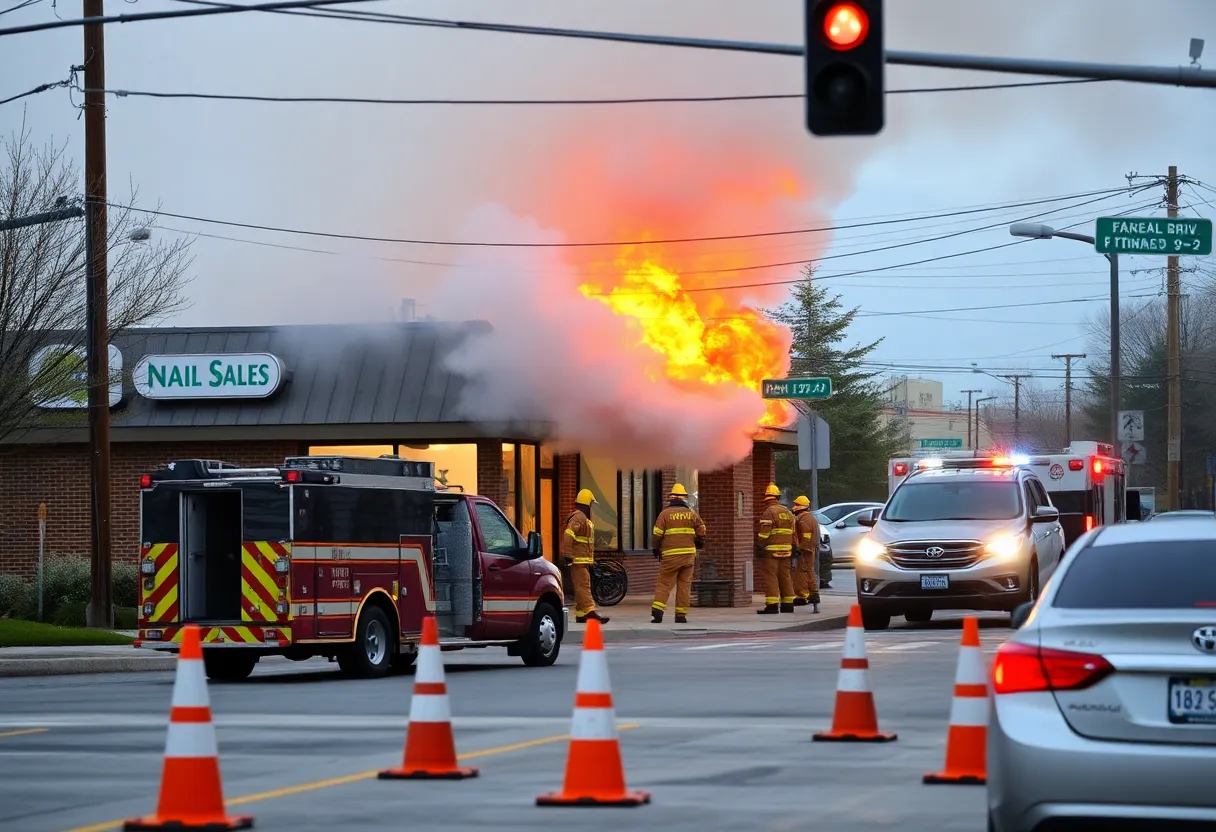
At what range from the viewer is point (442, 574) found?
2020cm

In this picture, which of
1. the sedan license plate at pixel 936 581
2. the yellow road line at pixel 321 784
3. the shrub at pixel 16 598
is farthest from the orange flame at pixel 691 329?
the yellow road line at pixel 321 784

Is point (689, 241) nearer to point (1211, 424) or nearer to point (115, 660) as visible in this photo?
point (115, 660)

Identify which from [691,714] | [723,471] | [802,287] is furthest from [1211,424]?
[691,714]

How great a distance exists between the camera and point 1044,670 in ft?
22.2

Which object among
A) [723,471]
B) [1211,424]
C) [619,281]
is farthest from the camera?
[1211,424]

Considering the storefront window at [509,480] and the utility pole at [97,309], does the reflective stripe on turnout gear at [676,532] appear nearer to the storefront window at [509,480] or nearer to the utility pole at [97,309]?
the storefront window at [509,480]

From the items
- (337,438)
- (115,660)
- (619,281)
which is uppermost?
(619,281)

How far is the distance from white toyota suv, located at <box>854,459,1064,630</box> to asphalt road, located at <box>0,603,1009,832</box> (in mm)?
3984

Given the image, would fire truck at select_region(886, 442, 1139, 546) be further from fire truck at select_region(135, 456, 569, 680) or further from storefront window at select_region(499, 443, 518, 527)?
fire truck at select_region(135, 456, 569, 680)

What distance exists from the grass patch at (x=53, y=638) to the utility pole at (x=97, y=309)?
1546mm

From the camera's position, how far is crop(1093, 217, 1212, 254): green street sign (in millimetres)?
30656

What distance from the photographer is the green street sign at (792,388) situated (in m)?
29.7

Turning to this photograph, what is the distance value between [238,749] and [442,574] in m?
8.07

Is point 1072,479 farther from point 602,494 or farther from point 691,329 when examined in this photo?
point 602,494
